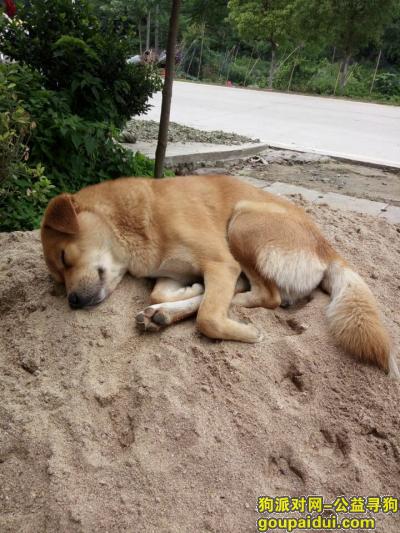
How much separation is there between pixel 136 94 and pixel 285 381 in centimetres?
403

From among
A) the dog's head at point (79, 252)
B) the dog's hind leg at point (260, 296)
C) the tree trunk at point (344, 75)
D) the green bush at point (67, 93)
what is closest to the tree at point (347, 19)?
the tree trunk at point (344, 75)

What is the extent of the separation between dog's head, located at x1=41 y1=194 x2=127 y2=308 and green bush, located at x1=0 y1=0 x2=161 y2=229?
130cm

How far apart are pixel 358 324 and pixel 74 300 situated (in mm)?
1725

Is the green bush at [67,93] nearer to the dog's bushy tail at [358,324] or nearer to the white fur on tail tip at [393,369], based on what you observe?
the dog's bushy tail at [358,324]

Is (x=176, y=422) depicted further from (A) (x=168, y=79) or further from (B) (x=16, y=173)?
(A) (x=168, y=79)

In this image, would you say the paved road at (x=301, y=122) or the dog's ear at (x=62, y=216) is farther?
the paved road at (x=301, y=122)

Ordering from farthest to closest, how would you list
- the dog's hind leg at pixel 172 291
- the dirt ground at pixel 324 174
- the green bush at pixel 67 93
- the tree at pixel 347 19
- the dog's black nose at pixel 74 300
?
the tree at pixel 347 19 → the dirt ground at pixel 324 174 → the green bush at pixel 67 93 → the dog's hind leg at pixel 172 291 → the dog's black nose at pixel 74 300

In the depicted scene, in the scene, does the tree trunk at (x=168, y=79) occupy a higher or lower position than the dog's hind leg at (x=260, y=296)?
higher

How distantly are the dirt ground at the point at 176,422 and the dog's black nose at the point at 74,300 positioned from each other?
7 centimetres

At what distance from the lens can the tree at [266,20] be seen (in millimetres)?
25359

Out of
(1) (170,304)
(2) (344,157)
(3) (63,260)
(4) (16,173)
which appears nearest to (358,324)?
(1) (170,304)

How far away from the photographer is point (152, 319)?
295cm

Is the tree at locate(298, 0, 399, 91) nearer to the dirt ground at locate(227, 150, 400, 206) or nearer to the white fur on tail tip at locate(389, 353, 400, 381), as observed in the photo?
the dirt ground at locate(227, 150, 400, 206)

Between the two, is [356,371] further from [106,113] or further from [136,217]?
[106,113]
